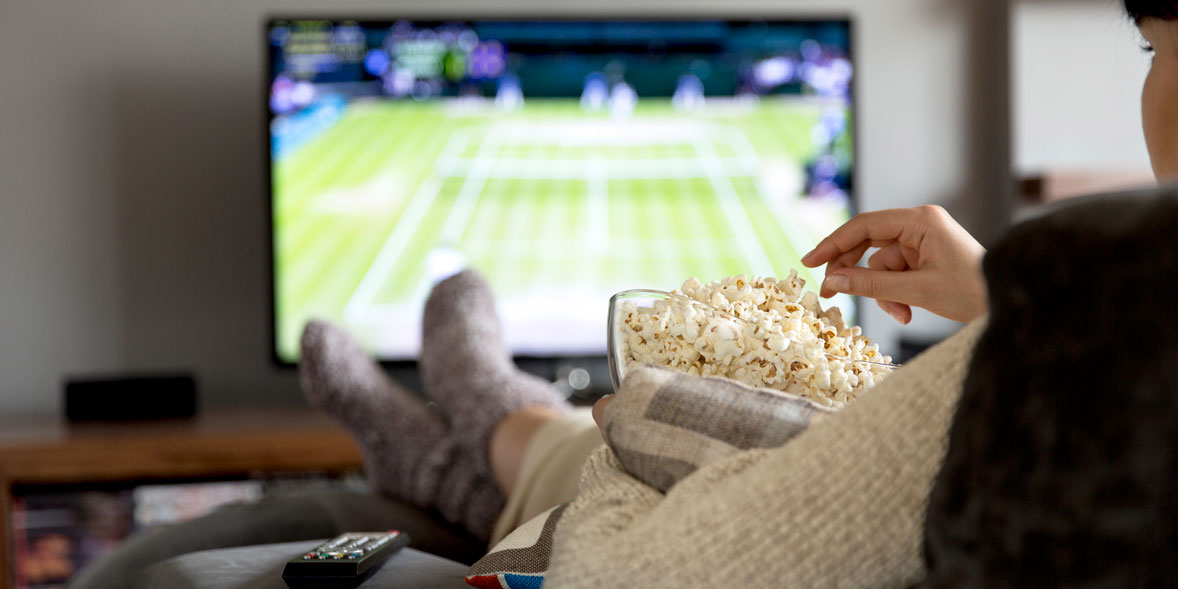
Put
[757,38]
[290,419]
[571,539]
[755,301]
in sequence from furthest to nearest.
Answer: [757,38] < [290,419] < [755,301] < [571,539]

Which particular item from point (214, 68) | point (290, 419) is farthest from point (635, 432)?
point (214, 68)

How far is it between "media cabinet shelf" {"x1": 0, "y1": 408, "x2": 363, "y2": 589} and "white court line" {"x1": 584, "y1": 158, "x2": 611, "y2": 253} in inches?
30.0

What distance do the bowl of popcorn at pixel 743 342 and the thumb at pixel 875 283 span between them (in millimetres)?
95

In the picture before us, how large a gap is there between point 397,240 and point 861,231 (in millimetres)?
1701

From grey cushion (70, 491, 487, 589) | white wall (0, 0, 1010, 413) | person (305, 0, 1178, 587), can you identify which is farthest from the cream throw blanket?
white wall (0, 0, 1010, 413)

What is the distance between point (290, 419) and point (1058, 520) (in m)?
1.99

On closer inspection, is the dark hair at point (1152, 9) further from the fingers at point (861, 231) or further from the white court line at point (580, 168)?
the white court line at point (580, 168)

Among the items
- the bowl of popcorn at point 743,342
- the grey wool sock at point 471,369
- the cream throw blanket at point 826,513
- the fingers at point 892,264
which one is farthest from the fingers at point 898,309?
the grey wool sock at point 471,369

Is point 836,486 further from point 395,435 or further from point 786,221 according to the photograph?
point 786,221

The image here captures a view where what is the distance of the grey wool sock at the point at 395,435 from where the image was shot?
1.55m

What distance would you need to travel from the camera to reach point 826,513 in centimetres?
44

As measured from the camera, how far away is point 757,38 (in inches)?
95.2

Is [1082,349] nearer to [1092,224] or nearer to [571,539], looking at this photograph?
[1092,224]

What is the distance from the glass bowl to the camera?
0.65 metres
